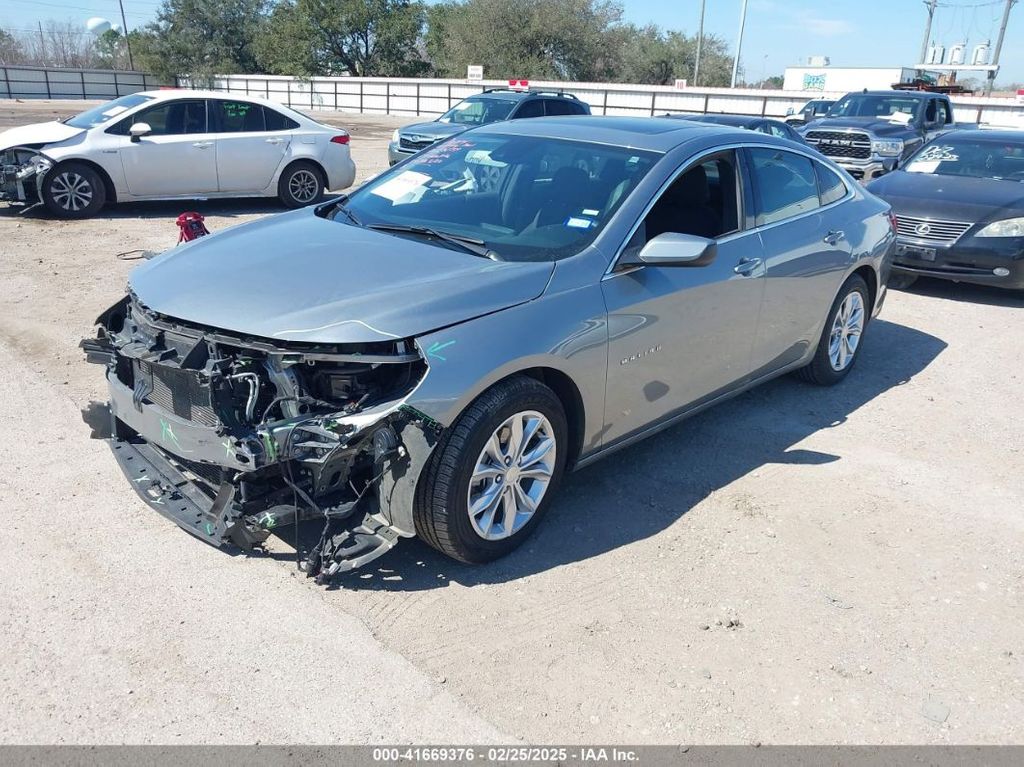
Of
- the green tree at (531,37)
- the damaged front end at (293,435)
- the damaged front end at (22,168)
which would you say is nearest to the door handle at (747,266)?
the damaged front end at (293,435)

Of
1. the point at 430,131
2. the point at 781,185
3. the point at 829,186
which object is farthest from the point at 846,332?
the point at 430,131

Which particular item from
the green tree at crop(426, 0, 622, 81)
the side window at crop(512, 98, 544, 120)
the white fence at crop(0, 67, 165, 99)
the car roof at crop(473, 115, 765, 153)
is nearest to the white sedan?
the side window at crop(512, 98, 544, 120)

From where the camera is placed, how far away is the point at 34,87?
46.2 metres

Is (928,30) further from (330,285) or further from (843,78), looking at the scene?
(330,285)

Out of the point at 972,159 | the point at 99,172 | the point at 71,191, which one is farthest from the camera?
Answer: the point at 99,172

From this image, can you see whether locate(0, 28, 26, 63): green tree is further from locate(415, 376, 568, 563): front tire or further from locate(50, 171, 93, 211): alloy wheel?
locate(415, 376, 568, 563): front tire

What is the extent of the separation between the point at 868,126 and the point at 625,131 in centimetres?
1294

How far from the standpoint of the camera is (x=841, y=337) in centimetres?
605

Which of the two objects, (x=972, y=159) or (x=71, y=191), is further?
(x=71, y=191)

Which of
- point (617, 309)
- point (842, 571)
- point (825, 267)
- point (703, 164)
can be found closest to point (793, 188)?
point (825, 267)

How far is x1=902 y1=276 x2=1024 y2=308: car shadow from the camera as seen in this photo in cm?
898

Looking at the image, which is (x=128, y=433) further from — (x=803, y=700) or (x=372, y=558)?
(x=803, y=700)

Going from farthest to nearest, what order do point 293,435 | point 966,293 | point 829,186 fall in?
point 966,293, point 829,186, point 293,435

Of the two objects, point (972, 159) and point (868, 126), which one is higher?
point (868, 126)
